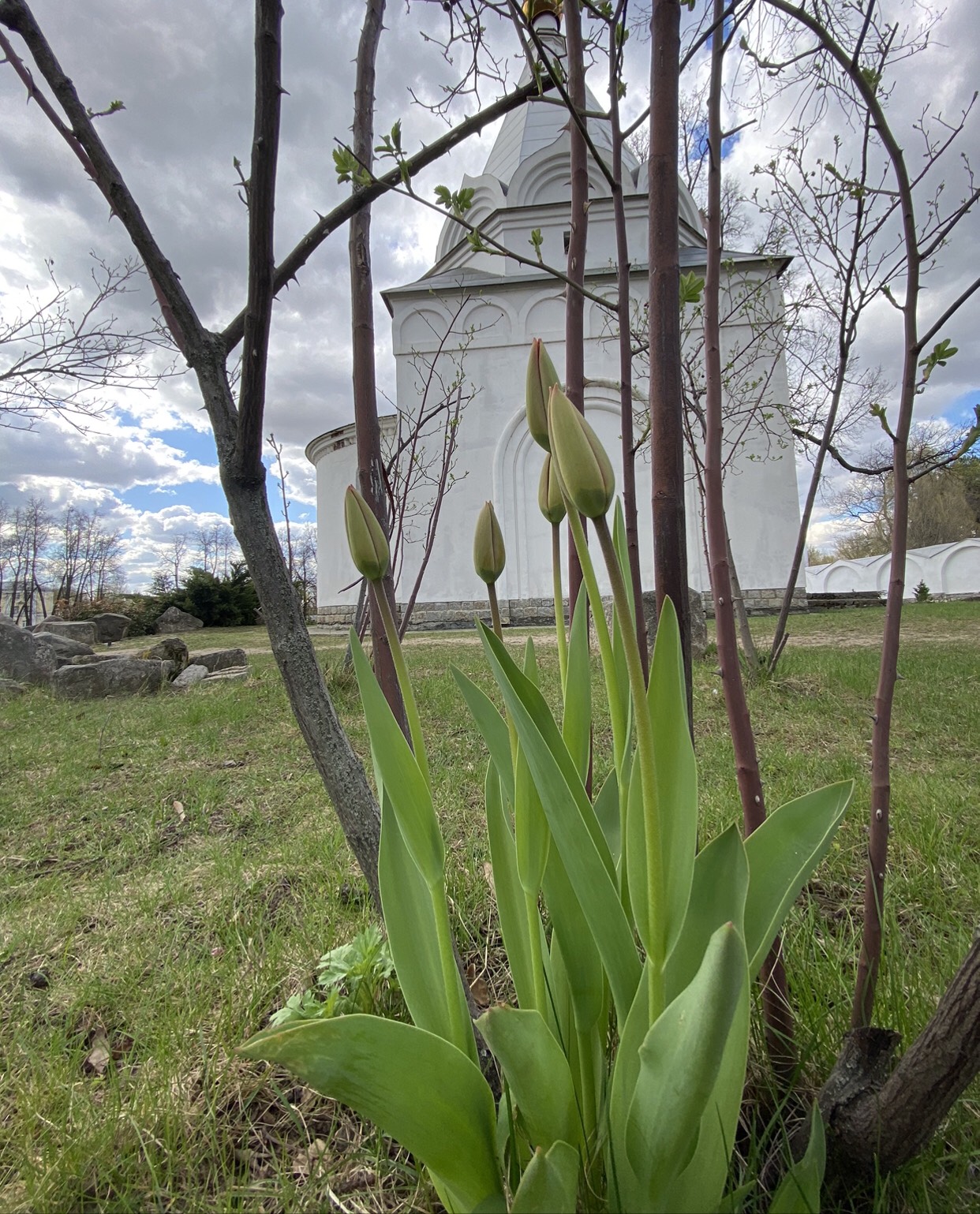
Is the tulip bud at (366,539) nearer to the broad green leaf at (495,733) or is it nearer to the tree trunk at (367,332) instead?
the broad green leaf at (495,733)

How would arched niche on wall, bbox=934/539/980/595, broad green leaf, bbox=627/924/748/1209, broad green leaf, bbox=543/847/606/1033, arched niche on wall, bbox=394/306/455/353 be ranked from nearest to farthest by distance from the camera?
broad green leaf, bbox=627/924/748/1209
broad green leaf, bbox=543/847/606/1033
arched niche on wall, bbox=394/306/455/353
arched niche on wall, bbox=934/539/980/595

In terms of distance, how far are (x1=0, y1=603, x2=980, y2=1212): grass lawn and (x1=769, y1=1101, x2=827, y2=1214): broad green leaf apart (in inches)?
4.8

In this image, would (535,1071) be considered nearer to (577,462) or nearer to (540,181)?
(577,462)

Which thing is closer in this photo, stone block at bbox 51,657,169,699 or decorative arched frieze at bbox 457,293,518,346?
stone block at bbox 51,657,169,699

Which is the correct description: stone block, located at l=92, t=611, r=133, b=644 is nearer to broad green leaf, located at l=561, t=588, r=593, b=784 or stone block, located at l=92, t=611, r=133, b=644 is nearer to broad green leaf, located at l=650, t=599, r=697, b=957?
broad green leaf, located at l=561, t=588, r=593, b=784

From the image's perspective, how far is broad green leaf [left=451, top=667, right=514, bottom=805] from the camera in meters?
0.75

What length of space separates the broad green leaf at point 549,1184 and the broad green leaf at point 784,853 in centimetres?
27

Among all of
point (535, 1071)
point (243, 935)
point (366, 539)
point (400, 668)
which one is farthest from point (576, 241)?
point (243, 935)

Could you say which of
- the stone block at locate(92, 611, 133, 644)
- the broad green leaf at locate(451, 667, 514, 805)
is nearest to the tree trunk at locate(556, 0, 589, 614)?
the broad green leaf at locate(451, 667, 514, 805)

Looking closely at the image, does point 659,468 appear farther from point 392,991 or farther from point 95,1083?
point 95,1083

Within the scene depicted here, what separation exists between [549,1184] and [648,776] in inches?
12.7

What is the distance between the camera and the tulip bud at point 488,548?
2.83 ft

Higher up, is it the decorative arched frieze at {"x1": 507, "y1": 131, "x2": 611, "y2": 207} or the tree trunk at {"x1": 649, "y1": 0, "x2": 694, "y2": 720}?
the decorative arched frieze at {"x1": 507, "y1": 131, "x2": 611, "y2": 207}

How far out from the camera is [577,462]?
1.72ft
